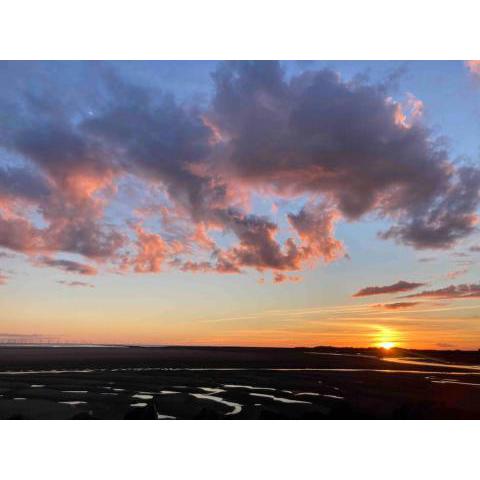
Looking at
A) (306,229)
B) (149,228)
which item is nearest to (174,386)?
(149,228)

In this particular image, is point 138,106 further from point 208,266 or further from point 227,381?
point 227,381

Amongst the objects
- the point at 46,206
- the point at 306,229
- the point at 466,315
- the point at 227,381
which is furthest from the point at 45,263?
the point at 466,315

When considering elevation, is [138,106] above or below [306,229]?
above

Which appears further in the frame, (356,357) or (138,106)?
(356,357)

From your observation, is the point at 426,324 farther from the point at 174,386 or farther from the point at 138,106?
the point at 138,106
